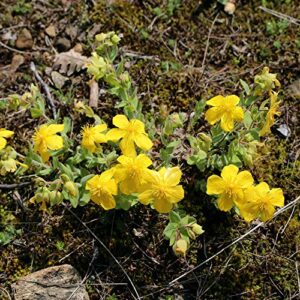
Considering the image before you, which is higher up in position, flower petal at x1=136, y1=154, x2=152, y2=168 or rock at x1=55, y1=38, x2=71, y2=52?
flower petal at x1=136, y1=154, x2=152, y2=168

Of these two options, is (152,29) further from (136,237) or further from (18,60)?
(136,237)

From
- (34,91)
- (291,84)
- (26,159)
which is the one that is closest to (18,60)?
(34,91)

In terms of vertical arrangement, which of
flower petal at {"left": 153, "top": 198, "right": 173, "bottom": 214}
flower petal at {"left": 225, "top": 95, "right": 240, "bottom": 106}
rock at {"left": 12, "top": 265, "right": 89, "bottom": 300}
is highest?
flower petal at {"left": 225, "top": 95, "right": 240, "bottom": 106}

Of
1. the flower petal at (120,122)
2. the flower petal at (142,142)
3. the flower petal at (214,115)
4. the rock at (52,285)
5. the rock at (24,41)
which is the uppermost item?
the flower petal at (214,115)

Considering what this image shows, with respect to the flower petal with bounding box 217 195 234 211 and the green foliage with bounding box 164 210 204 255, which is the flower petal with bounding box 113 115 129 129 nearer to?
the green foliage with bounding box 164 210 204 255

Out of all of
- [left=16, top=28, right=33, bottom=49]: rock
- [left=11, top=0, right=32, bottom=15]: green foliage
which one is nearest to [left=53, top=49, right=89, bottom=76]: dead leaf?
[left=16, top=28, right=33, bottom=49]: rock

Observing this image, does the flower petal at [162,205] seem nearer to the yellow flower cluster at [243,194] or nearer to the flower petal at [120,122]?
the yellow flower cluster at [243,194]

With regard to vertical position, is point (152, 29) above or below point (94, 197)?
above

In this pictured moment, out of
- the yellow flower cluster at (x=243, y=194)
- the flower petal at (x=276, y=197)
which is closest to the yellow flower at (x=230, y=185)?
the yellow flower cluster at (x=243, y=194)
